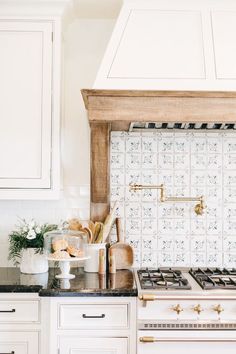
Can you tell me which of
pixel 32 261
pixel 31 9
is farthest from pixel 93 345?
pixel 31 9

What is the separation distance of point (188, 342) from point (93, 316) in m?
0.49

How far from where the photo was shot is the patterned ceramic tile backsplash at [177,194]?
280 centimetres

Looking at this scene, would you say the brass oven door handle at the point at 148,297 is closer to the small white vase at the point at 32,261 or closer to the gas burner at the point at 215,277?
the gas burner at the point at 215,277

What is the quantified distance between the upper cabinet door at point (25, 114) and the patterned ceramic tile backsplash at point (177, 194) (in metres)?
0.51

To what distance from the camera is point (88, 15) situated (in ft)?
9.23

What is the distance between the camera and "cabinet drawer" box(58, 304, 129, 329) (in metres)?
2.15

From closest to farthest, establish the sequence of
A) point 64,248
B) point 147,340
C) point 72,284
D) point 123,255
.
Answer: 1. point 147,340
2. point 72,284
3. point 64,248
4. point 123,255

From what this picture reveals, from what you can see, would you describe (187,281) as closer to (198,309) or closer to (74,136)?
(198,309)

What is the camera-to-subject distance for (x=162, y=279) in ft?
7.84

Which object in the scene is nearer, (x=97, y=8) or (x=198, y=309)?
(x=198, y=309)

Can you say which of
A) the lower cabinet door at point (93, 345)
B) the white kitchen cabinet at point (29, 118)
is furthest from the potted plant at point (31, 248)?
the lower cabinet door at point (93, 345)

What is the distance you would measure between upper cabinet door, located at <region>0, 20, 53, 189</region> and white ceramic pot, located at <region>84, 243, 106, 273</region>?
0.44 metres

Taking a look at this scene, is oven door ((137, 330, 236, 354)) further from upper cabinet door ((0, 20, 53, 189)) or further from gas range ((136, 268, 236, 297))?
upper cabinet door ((0, 20, 53, 189))

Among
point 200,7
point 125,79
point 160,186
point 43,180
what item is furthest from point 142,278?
point 200,7
